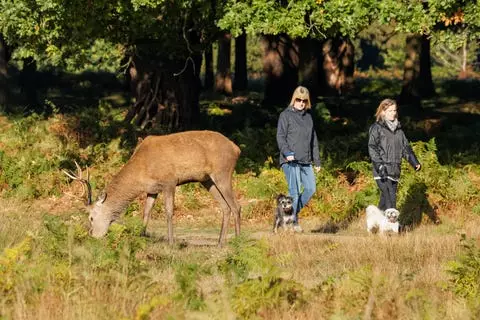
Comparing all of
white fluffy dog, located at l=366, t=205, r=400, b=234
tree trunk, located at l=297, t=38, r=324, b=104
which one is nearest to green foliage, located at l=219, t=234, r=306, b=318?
white fluffy dog, located at l=366, t=205, r=400, b=234

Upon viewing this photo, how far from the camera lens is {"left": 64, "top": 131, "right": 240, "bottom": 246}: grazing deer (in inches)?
683

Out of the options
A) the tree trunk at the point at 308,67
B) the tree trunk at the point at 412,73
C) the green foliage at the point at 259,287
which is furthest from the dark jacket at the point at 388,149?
the tree trunk at the point at 412,73

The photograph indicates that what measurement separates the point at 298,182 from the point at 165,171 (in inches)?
86.6

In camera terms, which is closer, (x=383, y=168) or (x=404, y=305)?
(x=404, y=305)

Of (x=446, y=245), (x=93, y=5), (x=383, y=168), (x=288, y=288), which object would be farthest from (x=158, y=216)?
(x=288, y=288)

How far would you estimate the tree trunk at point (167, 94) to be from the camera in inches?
1086

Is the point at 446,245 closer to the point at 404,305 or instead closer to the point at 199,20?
the point at 404,305

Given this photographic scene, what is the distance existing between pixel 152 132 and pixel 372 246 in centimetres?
1334

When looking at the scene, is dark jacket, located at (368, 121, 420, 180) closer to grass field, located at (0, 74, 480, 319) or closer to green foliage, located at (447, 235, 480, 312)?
grass field, located at (0, 74, 480, 319)

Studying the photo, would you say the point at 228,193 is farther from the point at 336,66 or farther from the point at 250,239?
the point at 336,66

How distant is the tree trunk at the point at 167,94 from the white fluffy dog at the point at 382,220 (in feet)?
37.4

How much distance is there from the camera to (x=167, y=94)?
28.0m

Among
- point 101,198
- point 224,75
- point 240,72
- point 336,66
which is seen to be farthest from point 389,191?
point 240,72

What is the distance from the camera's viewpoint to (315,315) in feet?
32.3
